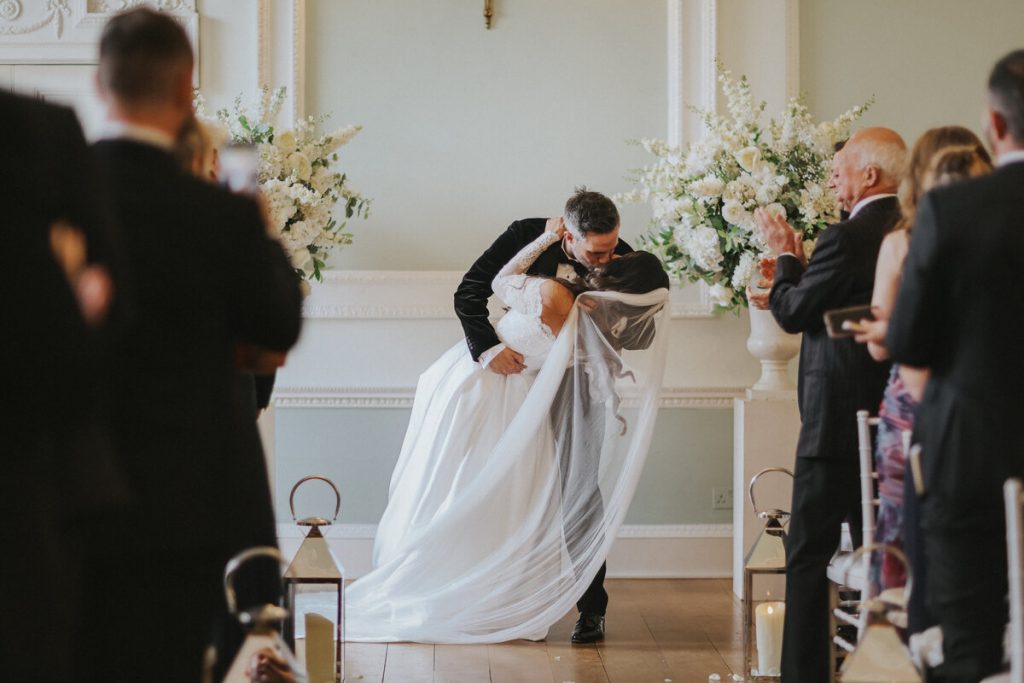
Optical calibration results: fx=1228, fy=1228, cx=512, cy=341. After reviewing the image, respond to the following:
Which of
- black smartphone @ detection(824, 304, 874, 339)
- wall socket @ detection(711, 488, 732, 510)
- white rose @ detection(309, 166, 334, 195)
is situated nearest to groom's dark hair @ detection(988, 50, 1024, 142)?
black smartphone @ detection(824, 304, 874, 339)

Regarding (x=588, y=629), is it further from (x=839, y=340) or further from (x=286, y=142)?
(x=286, y=142)

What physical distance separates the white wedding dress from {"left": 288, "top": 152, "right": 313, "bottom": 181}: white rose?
2.72 feet

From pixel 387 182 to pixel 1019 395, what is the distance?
12.6ft

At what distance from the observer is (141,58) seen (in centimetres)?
194

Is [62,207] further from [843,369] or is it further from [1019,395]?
[843,369]

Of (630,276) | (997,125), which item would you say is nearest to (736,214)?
(630,276)

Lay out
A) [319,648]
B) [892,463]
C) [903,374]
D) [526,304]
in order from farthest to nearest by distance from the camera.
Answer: [526,304] < [319,648] < [892,463] < [903,374]

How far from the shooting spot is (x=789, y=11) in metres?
5.64

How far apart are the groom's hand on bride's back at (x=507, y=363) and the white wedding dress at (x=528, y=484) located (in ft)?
0.14

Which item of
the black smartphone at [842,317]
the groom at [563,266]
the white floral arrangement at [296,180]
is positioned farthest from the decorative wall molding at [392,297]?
the black smartphone at [842,317]

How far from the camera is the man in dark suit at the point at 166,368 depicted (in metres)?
1.92

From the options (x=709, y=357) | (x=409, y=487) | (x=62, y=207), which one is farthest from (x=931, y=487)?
(x=709, y=357)

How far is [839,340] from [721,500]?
2498 mm

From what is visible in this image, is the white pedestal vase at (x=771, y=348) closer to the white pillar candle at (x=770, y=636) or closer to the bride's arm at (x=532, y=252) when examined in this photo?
the bride's arm at (x=532, y=252)
